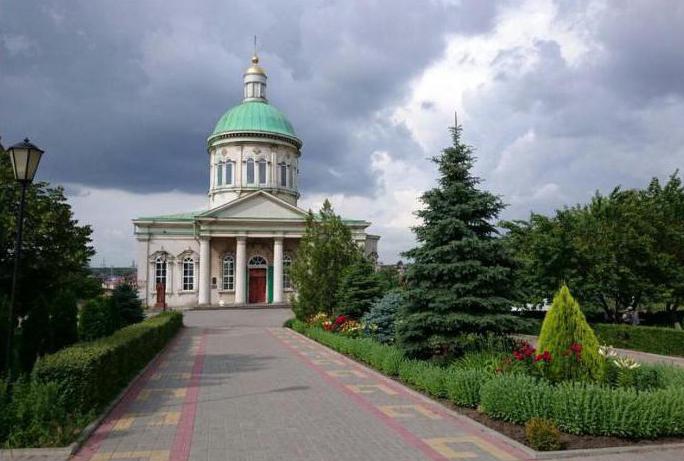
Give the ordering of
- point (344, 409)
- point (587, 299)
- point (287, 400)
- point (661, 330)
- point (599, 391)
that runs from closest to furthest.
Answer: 1. point (599, 391)
2. point (344, 409)
3. point (287, 400)
4. point (661, 330)
5. point (587, 299)

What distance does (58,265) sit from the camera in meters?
16.9

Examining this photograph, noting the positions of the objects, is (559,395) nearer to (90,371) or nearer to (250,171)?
(90,371)

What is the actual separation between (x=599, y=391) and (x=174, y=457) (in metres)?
5.82

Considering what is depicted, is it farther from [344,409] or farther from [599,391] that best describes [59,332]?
[599,391]

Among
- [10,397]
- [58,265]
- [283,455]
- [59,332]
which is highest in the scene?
[58,265]

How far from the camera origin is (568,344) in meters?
9.71

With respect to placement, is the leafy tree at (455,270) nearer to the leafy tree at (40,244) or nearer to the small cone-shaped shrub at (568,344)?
the small cone-shaped shrub at (568,344)

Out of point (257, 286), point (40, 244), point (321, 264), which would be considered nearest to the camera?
point (40, 244)

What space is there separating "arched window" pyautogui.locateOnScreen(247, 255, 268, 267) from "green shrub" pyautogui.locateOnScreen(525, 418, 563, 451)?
42.3 m

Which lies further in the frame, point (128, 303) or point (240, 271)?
point (240, 271)

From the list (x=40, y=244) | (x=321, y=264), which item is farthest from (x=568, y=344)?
(x=321, y=264)

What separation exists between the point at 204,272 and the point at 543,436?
132ft

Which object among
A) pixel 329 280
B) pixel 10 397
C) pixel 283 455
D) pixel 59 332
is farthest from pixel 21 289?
pixel 283 455

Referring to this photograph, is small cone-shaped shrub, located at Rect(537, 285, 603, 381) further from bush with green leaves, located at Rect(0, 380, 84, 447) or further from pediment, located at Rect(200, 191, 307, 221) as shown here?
pediment, located at Rect(200, 191, 307, 221)
